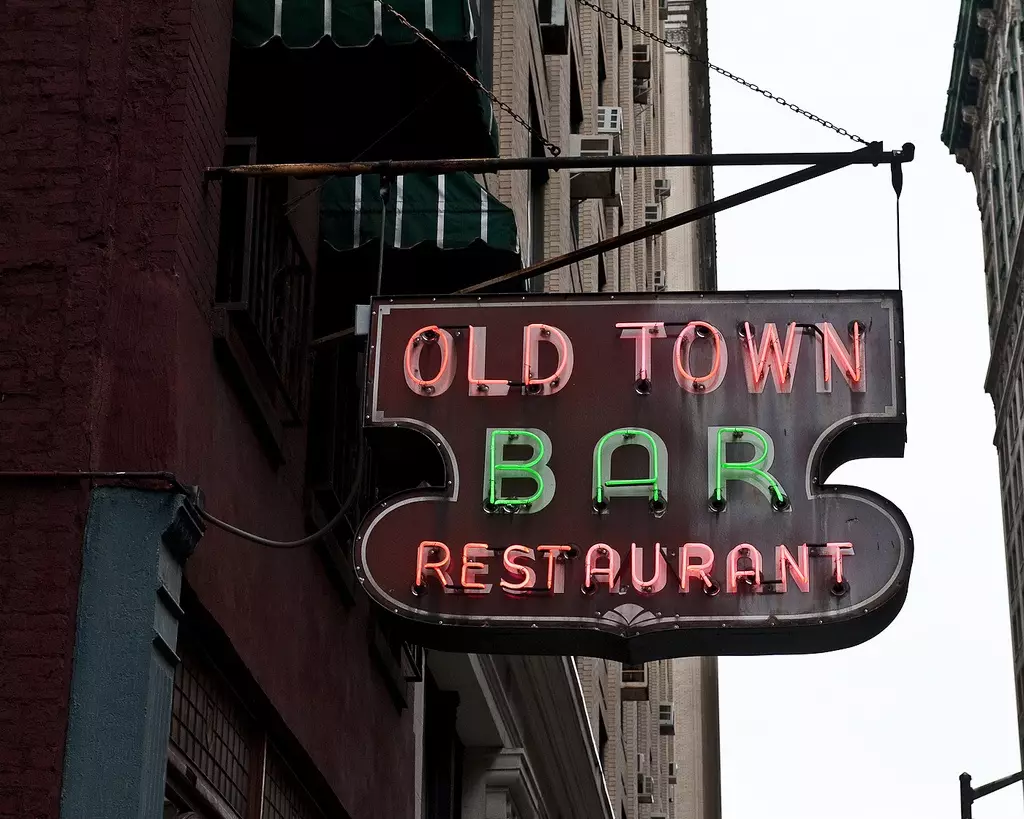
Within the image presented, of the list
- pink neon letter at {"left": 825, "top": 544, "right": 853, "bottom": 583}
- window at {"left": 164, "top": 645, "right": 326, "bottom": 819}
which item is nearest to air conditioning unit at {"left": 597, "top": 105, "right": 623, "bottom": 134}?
window at {"left": 164, "top": 645, "right": 326, "bottom": 819}

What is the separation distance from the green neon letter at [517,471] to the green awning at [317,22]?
88.1 inches

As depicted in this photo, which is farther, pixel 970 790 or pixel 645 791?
pixel 645 791

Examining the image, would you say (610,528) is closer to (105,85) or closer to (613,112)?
(105,85)

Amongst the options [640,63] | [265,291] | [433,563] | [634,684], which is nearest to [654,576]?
[433,563]

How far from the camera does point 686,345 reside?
10258 millimetres

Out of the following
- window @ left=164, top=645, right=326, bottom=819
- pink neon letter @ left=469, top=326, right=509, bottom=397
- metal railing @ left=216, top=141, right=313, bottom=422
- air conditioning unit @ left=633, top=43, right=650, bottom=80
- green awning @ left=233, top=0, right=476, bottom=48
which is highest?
air conditioning unit @ left=633, top=43, right=650, bottom=80

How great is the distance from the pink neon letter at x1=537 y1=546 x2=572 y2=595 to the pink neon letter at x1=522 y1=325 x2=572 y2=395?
981 millimetres

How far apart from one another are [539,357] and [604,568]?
1.36 meters

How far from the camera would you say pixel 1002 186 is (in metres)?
117

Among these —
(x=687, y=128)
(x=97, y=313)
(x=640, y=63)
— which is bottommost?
(x=97, y=313)

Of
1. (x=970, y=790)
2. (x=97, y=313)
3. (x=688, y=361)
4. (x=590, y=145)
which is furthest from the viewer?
(x=590, y=145)

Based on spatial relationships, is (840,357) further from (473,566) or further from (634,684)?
(634,684)

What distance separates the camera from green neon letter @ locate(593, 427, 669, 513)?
986cm

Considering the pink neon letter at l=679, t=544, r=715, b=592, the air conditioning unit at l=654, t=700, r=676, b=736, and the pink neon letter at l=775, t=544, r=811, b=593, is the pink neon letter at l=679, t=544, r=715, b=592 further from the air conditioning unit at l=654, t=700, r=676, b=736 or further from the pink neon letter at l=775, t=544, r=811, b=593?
the air conditioning unit at l=654, t=700, r=676, b=736
